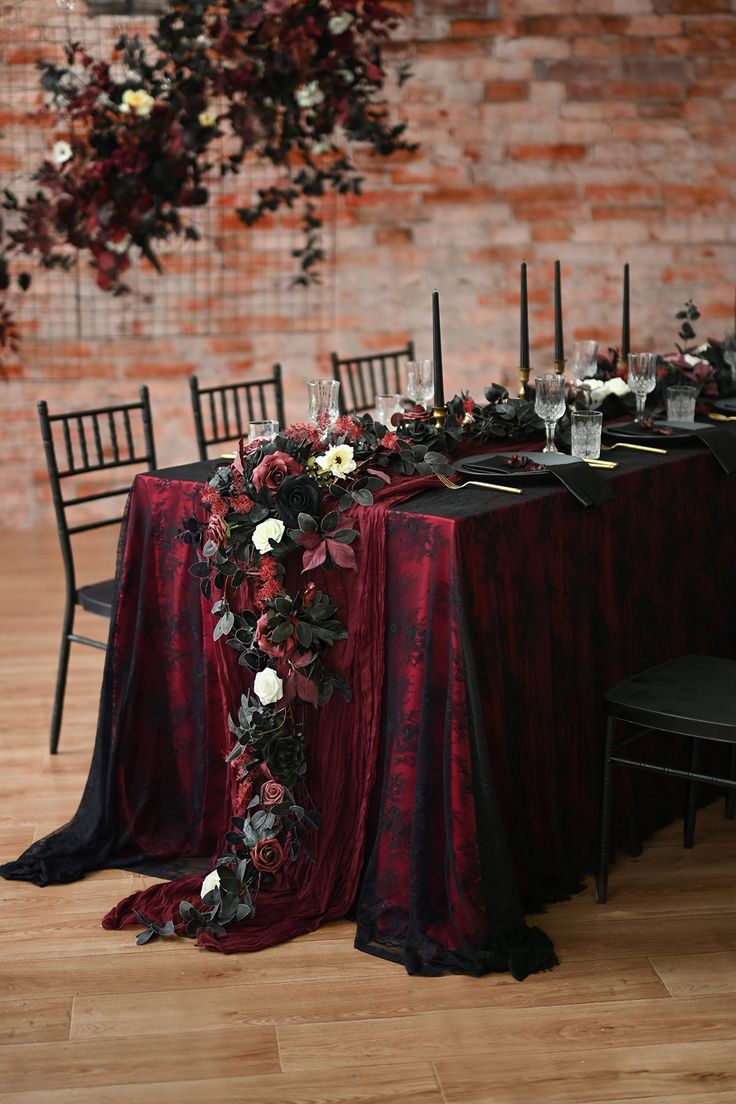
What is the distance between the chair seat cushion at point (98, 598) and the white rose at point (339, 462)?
927 millimetres

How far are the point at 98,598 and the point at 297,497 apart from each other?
3.37 feet

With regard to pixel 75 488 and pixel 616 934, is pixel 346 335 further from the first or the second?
pixel 616 934

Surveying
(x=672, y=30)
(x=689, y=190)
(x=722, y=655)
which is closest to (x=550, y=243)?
(x=689, y=190)

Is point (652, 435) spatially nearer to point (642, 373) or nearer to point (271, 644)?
point (642, 373)

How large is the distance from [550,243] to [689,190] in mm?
639

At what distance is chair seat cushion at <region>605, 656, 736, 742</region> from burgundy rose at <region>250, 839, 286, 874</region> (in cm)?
67

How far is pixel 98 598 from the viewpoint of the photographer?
3.41 metres

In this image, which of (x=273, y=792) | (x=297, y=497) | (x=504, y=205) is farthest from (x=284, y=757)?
(x=504, y=205)

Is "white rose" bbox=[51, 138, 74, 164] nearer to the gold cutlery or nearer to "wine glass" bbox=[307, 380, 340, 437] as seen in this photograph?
"wine glass" bbox=[307, 380, 340, 437]

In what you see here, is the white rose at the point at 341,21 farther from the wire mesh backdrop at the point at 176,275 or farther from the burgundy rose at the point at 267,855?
the burgundy rose at the point at 267,855

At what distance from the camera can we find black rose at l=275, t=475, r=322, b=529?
8.37ft

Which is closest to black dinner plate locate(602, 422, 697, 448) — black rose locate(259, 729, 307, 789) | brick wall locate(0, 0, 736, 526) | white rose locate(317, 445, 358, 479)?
white rose locate(317, 445, 358, 479)

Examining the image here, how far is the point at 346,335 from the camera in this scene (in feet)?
19.5

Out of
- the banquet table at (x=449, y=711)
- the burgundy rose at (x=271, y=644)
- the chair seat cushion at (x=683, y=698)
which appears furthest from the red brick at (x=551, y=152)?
the burgundy rose at (x=271, y=644)
